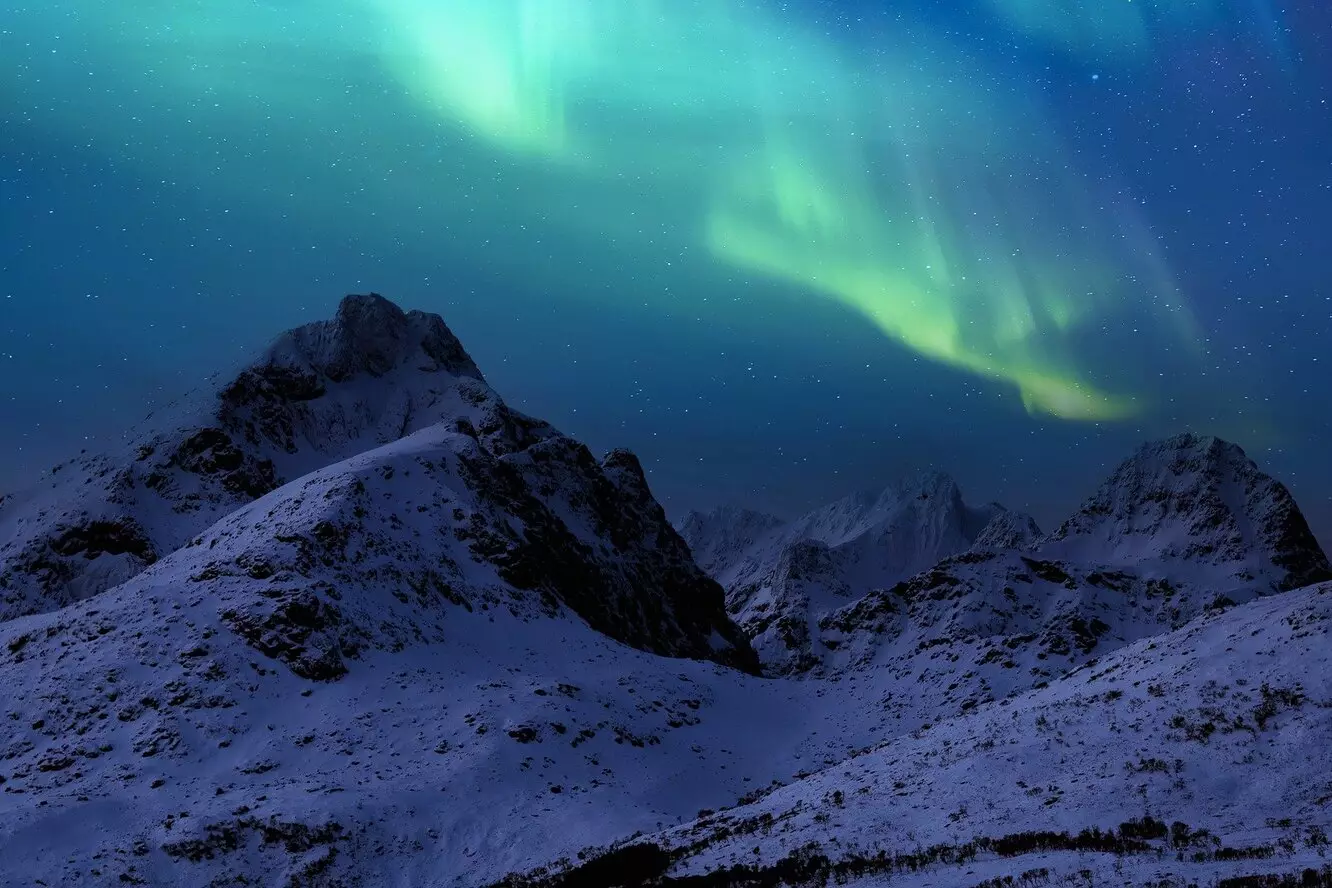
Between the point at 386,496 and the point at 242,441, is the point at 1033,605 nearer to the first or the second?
the point at 386,496

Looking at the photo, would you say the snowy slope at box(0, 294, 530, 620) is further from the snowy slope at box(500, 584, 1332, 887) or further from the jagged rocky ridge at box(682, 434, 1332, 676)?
the snowy slope at box(500, 584, 1332, 887)

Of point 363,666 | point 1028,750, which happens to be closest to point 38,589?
point 363,666

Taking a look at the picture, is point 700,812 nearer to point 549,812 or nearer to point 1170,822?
point 549,812

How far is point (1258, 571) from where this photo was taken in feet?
618

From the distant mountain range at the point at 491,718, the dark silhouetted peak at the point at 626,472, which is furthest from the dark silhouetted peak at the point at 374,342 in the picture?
the dark silhouetted peak at the point at 626,472

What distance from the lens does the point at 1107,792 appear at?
2562cm

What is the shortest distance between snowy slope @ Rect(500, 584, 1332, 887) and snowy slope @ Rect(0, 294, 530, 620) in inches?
3064

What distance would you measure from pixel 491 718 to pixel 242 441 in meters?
70.9

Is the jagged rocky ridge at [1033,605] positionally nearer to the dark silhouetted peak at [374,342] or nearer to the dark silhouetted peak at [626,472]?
the dark silhouetted peak at [626,472]

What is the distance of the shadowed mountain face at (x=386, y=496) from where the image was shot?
7581 centimetres

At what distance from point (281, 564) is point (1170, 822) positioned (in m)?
51.0

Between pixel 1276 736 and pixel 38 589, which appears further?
pixel 38 589

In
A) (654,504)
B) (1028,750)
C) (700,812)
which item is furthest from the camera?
(654,504)

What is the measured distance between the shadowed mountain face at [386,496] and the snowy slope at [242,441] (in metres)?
0.20
